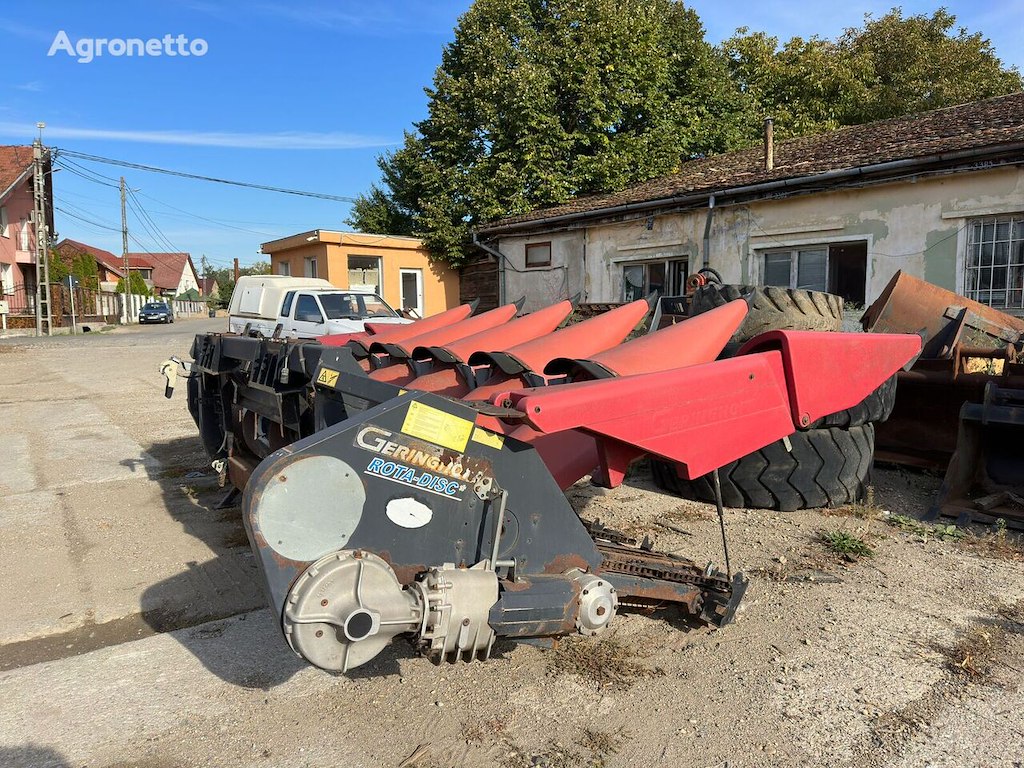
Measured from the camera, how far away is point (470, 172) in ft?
65.0

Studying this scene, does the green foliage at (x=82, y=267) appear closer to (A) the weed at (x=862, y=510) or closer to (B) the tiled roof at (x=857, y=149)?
(B) the tiled roof at (x=857, y=149)

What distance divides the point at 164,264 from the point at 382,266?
243 feet

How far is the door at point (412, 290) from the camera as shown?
20906 mm

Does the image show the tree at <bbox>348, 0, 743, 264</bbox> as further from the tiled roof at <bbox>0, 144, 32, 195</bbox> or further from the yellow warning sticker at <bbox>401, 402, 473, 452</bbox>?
the tiled roof at <bbox>0, 144, 32, 195</bbox>

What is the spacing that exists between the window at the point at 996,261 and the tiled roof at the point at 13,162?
3474cm

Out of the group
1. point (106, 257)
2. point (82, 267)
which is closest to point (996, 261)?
point (82, 267)

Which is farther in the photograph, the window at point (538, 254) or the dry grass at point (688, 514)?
the window at point (538, 254)

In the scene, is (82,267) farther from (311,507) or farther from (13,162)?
(311,507)

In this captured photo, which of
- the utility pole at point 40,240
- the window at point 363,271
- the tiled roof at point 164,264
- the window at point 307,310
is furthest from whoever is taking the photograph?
the tiled roof at point 164,264

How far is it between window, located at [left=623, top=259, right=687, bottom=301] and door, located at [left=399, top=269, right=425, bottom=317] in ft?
25.6

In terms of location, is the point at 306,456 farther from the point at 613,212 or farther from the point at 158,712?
the point at 613,212

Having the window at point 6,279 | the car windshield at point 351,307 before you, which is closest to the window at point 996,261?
the car windshield at point 351,307

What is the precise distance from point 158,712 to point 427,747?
104 cm

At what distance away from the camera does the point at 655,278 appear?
14.4m
